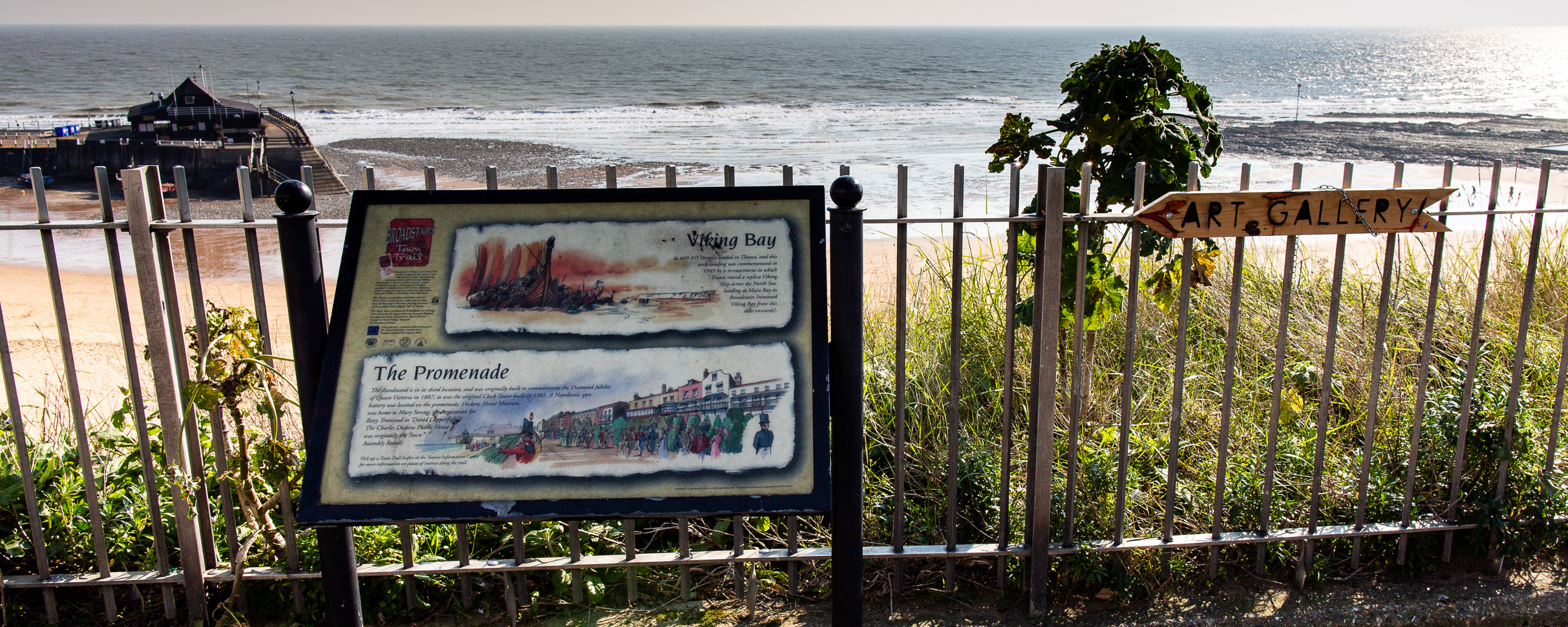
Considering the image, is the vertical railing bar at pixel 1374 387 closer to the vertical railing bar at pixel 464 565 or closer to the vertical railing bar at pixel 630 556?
the vertical railing bar at pixel 630 556

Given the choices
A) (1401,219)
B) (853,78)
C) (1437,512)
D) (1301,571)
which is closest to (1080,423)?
(1301,571)

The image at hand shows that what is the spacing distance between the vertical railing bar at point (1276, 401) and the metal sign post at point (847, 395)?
1.42m

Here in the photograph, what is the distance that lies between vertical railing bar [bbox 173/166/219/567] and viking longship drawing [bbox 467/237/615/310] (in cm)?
93

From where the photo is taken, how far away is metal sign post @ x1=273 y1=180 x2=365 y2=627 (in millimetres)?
2330

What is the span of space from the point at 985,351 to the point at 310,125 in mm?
35817

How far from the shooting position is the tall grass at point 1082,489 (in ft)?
10.7

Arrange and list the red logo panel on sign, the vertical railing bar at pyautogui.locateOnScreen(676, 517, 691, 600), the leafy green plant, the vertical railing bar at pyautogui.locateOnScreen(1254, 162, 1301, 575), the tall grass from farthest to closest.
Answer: the leafy green plant → the tall grass → the vertical railing bar at pyautogui.locateOnScreen(676, 517, 691, 600) → the vertical railing bar at pyautogui.locateOnScreen(1254, 162, 1301, 575) → the red logo panel on sign

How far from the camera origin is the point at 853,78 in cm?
5809

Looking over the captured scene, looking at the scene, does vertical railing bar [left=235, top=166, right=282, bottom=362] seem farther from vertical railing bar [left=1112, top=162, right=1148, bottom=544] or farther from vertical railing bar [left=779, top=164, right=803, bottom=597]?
vertical railing bar [left=1112, top=162, right=1148, bottom=544]

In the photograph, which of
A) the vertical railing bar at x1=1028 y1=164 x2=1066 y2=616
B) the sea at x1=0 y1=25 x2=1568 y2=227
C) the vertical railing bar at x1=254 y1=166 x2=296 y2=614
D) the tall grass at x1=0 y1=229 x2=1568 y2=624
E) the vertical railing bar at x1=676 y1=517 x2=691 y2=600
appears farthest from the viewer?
the sea at x1=0 y1=25 x2=1568 y2=227

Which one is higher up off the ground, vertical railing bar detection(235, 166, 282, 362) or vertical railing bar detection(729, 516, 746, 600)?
vertical railing bar detection(235, 166, 282, 362)

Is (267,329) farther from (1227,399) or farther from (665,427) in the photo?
(1227,399)

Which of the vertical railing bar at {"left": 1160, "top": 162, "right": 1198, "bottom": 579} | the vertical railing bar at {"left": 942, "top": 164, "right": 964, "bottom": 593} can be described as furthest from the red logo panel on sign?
the vertical railing bar at {"left": 1160, "top": 162, "right": 1198, "bottom": 579}

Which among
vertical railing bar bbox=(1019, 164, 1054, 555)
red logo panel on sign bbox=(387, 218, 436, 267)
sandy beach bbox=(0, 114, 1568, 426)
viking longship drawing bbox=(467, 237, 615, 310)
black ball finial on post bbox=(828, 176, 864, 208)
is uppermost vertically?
black ball finial on post bbox=(828, 176, 864, 208)
